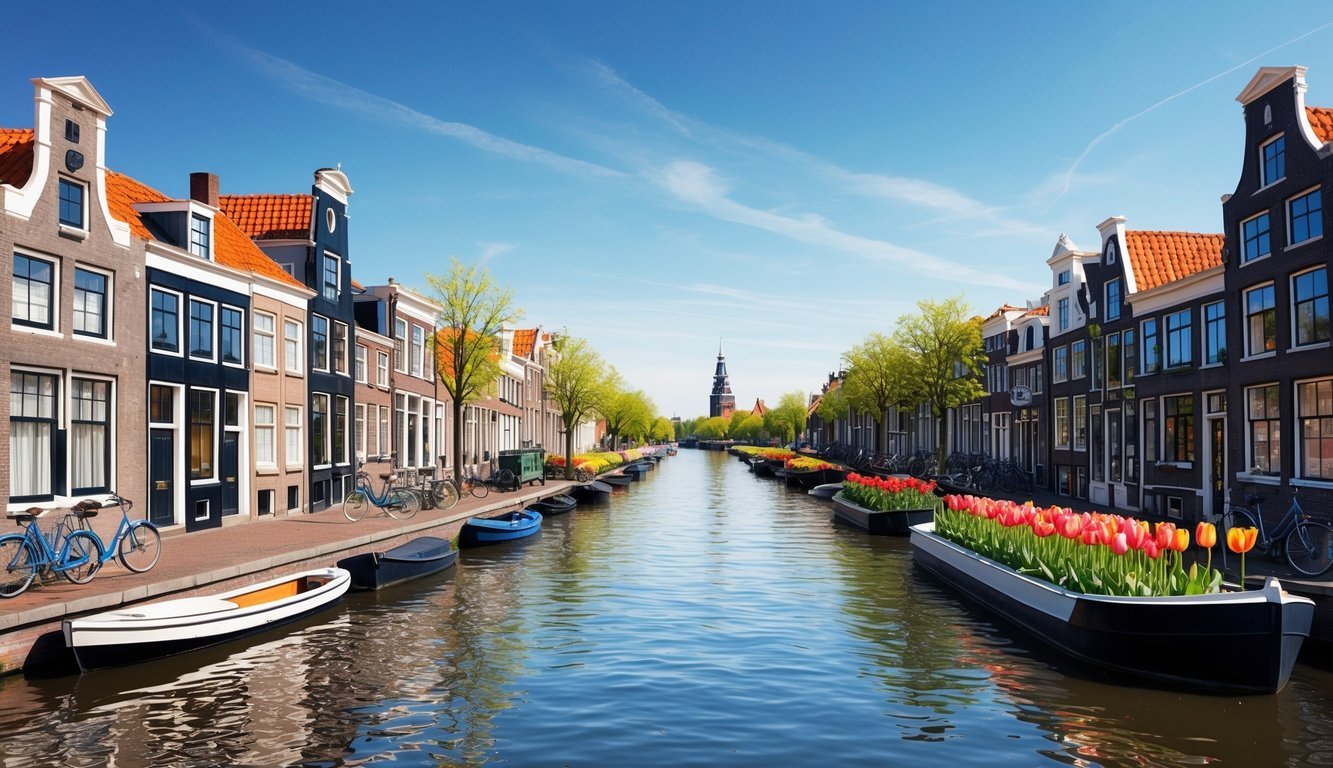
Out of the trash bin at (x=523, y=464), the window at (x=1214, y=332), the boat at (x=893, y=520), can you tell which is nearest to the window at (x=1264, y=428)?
the window at (x=1214, y=332)

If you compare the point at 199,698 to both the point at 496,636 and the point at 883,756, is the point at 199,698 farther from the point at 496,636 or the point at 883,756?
the point at 883,756

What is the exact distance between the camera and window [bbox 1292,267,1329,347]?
20.3 metres

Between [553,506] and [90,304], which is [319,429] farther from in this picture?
[90,304]

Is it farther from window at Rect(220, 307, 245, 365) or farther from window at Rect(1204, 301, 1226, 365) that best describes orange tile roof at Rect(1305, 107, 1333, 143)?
window at Rect(220, 307, 245, 365)

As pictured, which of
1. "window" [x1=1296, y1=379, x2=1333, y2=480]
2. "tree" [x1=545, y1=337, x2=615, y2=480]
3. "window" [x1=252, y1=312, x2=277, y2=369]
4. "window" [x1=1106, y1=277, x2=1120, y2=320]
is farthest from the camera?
"tree" [x1=545, y1=337, x2=615, y2=480]

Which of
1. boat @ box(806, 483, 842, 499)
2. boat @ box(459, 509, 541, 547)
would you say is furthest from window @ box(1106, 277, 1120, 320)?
boat @ box(459, 509, 541, 547)

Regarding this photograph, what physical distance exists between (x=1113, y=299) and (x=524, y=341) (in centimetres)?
4543

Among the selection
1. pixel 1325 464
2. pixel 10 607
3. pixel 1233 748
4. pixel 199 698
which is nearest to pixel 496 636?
pixel 199 698

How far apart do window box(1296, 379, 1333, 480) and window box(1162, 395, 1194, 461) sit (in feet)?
18.8

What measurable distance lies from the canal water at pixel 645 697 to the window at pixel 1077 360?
2200 centimetres

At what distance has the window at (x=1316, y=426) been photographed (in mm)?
20125

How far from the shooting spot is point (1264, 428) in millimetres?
22703

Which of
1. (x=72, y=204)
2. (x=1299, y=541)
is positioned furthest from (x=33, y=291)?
(x=1299, y=541)

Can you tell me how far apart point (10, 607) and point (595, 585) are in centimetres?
1099
